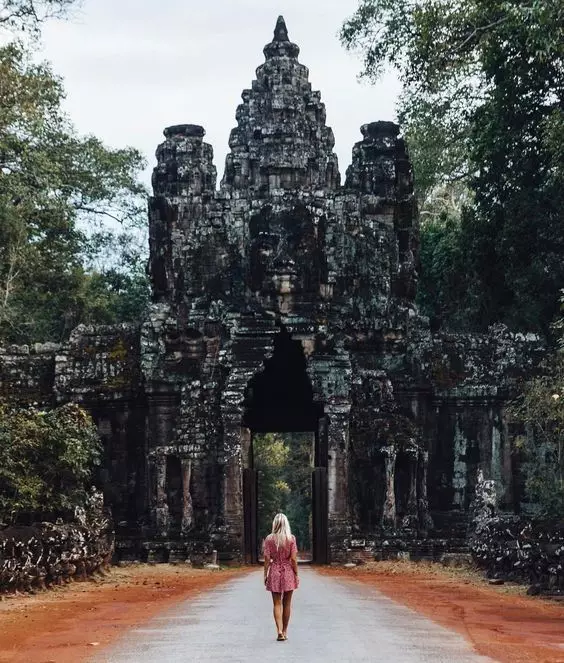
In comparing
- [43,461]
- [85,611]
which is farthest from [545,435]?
[85,611]

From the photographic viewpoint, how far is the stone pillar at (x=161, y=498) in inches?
1151

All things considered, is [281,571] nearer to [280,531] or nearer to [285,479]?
[280,531]

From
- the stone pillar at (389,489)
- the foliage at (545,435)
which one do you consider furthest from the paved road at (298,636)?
the stone pillar at (389,489)

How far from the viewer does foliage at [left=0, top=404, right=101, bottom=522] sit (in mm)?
23859

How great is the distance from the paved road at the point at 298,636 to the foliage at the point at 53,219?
16.6m

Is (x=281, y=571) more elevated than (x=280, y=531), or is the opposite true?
(x=280, y=531)

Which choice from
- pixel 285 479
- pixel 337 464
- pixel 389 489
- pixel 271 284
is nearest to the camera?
pixel 337 464

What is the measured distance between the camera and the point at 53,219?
40.4 meters

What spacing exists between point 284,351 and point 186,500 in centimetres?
473

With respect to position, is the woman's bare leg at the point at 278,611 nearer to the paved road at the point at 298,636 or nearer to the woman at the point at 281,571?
the woman at the point at 281,571

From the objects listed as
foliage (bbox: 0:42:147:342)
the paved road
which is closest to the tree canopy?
foliage (bbox: 0:42:147:342)

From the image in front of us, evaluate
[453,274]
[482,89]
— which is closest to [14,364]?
[453,274]

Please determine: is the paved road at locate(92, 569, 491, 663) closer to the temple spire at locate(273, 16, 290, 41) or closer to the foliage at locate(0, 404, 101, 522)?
the foliage at locate(0, 404, 101, 522)

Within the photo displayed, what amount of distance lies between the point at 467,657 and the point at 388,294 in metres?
19.4
